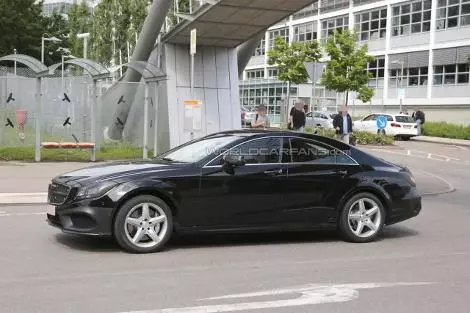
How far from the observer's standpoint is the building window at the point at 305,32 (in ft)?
212

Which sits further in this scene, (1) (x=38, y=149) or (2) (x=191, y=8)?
(2) (x=191, y=8)

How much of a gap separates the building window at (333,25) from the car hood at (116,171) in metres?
53.7

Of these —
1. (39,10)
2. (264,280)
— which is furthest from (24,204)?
(39,10)

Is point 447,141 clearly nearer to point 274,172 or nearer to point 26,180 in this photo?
point 26,180

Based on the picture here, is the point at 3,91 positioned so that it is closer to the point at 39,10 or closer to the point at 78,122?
the point at 78,122

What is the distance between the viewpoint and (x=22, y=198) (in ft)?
37.0

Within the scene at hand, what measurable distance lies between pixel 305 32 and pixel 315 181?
59865 mm

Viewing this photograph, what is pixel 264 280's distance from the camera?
6324 millimetres

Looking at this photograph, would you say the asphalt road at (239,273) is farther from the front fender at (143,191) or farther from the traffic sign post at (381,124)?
the traffic sign post at (381,124)

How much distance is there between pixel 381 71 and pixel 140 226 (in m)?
50.6

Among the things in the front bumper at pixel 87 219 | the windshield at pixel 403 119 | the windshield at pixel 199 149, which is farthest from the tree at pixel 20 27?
the front bumper at pixel 87 219

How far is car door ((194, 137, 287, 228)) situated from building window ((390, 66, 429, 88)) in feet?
148

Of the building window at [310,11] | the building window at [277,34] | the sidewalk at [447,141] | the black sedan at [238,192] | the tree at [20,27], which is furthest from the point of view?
the building window at [277,34]

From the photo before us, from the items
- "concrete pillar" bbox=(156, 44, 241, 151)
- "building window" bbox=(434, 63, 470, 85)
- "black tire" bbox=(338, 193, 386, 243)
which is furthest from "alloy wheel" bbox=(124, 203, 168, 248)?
"building window" bbox=(434, 63, 470, 85)
